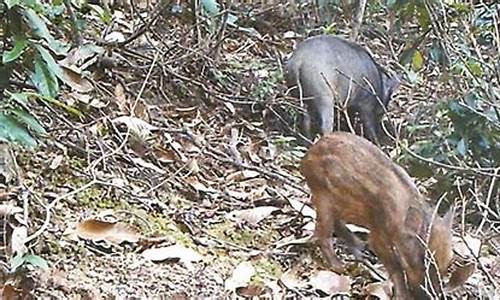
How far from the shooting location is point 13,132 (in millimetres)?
3104

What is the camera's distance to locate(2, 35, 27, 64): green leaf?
323 centimetres

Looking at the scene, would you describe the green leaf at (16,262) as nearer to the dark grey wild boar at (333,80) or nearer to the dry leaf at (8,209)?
the dry leaf at (8,209)

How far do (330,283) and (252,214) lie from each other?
0.63 m

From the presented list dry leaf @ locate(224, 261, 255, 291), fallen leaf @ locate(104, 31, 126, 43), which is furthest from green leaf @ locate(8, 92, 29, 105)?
fallen leaf @ locate(104, 31, 126, 43)

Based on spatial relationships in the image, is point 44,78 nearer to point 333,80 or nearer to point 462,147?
point 462,147

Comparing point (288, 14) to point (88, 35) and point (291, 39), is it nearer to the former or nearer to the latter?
point (291, 39)

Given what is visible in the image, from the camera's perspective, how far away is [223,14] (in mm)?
5770

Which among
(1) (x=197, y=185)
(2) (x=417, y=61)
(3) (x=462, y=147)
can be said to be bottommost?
(2) (x=417, y=61)

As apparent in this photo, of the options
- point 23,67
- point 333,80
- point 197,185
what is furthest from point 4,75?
point 333,80

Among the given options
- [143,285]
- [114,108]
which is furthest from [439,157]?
[143,285]

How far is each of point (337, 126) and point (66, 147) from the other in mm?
2534

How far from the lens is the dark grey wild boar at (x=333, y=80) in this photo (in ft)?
20.2

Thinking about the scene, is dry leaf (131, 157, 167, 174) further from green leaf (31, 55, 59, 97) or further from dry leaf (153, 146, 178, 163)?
green leaf (31, 55, 59, 97)

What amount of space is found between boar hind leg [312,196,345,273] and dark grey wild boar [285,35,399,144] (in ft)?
7.39
